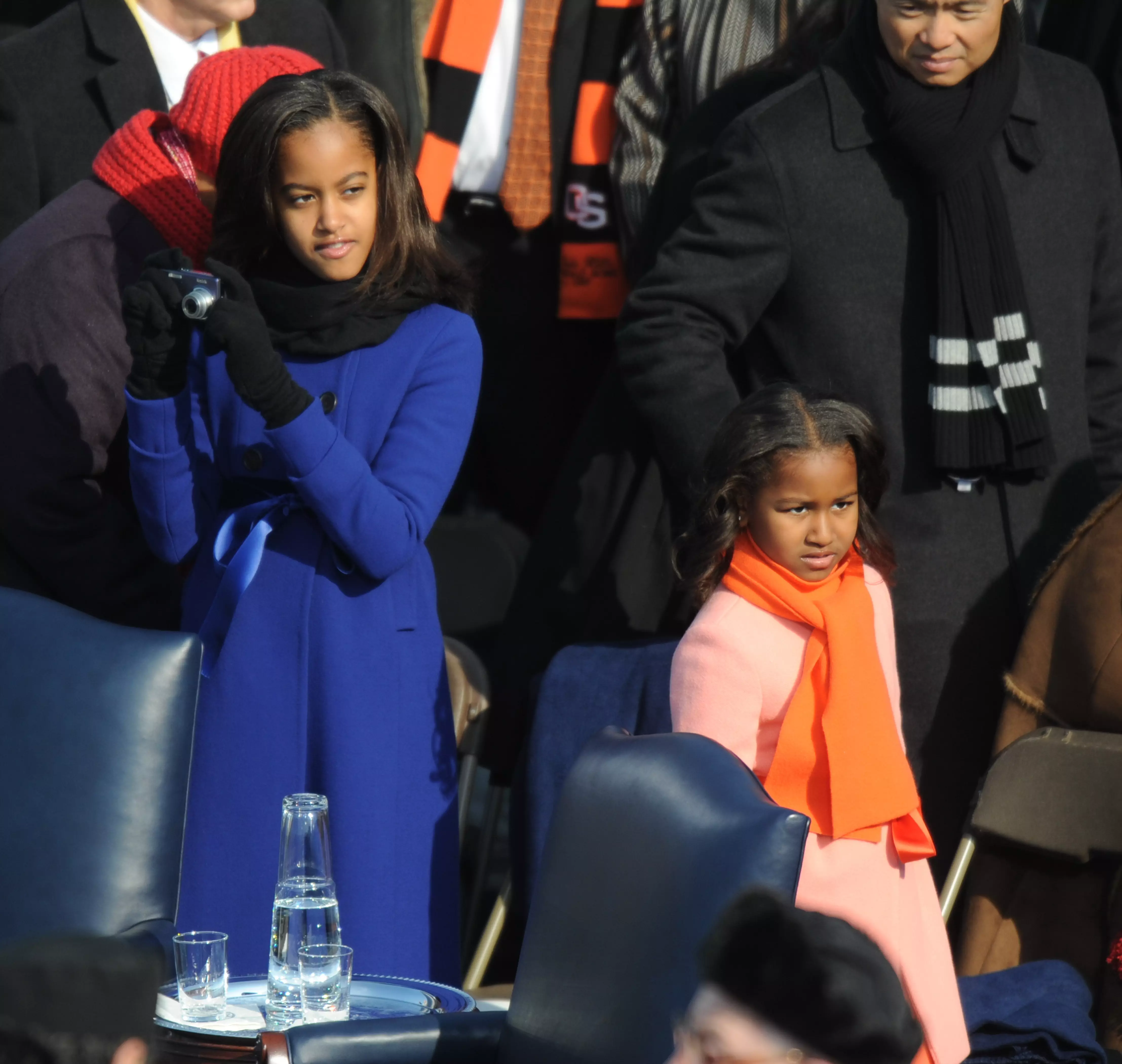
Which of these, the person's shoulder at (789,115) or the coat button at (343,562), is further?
the person's shoulder at (789,115)

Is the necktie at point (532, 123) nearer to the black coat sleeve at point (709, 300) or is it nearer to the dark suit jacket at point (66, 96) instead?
the dark suit jacket at point (66, 96)

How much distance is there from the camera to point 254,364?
2408 millimetres

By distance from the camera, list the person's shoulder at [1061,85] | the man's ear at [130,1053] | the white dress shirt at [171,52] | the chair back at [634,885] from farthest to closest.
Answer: the white dress shirt at [171,52] → the person's shoulder at [1061,85] → the chair back at [634,885] → the man's ear at [130,1053]

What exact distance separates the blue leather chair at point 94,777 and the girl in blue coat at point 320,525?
8.3 inches

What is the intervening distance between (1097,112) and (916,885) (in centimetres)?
151

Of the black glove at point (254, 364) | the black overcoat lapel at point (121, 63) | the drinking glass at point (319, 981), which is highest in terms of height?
the black overcoat lapel at point (121, 63)

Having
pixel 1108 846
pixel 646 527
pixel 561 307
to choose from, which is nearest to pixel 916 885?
pixel 1108 846

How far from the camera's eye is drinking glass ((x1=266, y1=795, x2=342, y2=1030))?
210cm

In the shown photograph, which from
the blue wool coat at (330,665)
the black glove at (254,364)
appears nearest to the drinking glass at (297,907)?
the blue wool coat at (330,665)

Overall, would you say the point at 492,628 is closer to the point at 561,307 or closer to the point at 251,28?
the point at 561,307

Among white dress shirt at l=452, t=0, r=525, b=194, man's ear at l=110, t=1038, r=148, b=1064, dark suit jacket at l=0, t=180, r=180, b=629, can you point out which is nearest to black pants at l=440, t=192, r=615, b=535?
white dress shirt at l=452, t=0, r=525, b=194

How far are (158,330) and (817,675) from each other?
3.57 ft

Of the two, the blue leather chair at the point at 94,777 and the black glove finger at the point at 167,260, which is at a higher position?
the black glove finger at the point at 167,260

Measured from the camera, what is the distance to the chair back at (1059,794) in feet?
9.31
